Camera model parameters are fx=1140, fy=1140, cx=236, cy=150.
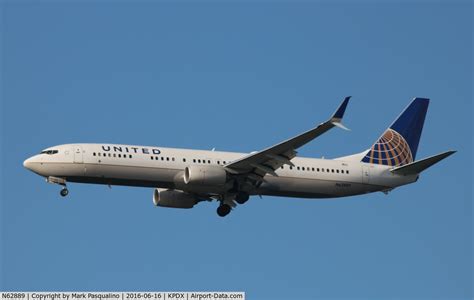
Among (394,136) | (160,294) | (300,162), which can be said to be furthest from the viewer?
(394,136)

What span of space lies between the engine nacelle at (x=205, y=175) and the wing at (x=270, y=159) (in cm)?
75

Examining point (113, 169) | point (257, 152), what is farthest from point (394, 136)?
point (113, 169)

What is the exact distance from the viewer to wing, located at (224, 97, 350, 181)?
57.6 metres

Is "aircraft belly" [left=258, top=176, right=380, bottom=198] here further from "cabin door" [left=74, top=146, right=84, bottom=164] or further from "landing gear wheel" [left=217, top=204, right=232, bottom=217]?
"cabin door" [left=74, top=146, right=84, bottom=164]

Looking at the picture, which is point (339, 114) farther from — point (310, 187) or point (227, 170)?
point (310, 187)

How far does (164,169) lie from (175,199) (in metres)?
4.53

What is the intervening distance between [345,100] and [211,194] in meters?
12.9

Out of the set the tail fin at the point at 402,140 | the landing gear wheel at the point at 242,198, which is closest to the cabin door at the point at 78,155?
the landing gear wheel at the point at 242,198

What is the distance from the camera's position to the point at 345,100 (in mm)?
53906

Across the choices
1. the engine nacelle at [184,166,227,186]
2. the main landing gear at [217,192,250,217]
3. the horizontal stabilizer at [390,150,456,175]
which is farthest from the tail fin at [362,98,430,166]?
the engine nacelle at [184,166,227,186]

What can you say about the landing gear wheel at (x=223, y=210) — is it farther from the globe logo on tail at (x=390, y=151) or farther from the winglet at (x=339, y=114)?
the winglet at (x=339, y=114)

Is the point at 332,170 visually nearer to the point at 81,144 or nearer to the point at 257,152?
the point at 257,152

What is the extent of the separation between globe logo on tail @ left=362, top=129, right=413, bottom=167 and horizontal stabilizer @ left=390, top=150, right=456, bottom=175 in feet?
4.98

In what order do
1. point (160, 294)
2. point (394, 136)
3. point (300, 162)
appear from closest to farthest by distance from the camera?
point (160, 294)
point (300, 162)
point (394, 136)
